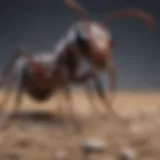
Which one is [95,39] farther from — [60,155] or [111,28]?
[111,28]

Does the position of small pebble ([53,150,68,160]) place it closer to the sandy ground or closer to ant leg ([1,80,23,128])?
the sandy ground

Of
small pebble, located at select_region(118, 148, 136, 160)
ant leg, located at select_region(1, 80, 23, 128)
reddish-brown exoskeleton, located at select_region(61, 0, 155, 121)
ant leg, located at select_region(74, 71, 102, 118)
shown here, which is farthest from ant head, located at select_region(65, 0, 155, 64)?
small pebble, located at select_region(118, 148, 136, 160)

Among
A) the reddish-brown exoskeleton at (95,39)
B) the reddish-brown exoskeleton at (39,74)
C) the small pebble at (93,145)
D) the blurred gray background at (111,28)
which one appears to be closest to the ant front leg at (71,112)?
the reddish-brown exoskeleton at (39,74)

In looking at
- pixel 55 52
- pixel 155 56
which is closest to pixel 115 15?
pixel 55 52

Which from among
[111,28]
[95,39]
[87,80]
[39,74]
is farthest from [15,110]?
[111,28]

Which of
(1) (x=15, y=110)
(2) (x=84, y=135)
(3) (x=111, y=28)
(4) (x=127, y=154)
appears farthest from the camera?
(3) (x=111, y=28)

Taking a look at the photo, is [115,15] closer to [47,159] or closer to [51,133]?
[51,133]

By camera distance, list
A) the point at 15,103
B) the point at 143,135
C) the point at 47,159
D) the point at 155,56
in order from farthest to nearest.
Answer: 1. the point at 155,56
2. the point at 15,103
3. the point at 143,135
4. the point at 47,159
